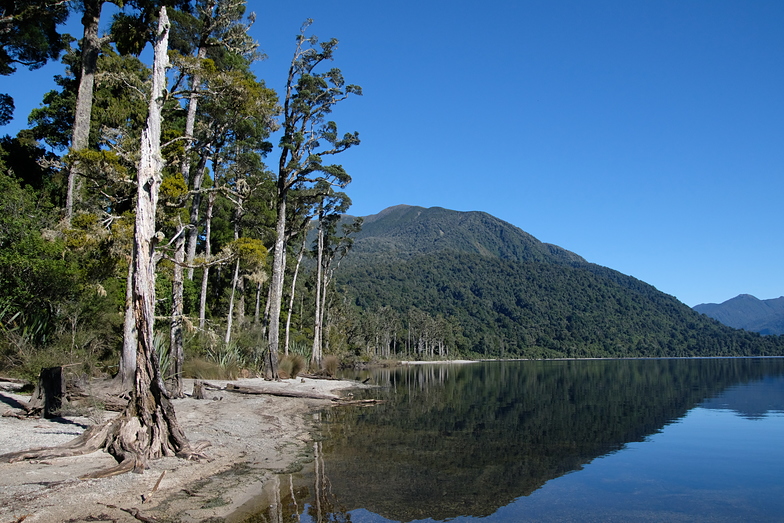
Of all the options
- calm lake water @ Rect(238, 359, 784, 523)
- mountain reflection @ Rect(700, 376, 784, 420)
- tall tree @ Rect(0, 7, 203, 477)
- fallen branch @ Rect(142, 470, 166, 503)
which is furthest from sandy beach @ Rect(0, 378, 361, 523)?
mountain reflection @ Rect(700, 376, 784, 420)

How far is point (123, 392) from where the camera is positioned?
10578 mm

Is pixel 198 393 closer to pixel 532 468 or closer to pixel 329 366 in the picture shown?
pixel 532 468

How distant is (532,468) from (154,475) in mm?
6655

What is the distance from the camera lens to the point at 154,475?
714 cm

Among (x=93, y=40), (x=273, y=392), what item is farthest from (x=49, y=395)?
(x=93, y=40)

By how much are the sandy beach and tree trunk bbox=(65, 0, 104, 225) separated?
31.4 feet

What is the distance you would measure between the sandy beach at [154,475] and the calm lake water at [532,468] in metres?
0.53

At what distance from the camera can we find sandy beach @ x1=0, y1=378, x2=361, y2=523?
571 cm

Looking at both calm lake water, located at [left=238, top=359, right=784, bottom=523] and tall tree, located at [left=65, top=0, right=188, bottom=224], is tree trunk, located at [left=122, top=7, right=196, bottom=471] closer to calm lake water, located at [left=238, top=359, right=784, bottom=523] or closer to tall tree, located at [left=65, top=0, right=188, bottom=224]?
calm lake water, located at [left=238, top=359, right=784, bottom=523]

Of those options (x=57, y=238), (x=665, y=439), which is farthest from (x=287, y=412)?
(x=665, y=439)

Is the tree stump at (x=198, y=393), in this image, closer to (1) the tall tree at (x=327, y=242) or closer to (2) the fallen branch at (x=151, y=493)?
(2) the fallen branch at (x=151, y=493)

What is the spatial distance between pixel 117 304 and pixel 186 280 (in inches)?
278

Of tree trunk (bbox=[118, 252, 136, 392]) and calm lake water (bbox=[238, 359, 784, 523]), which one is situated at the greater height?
tree trunk (bbox=[118, 252, 136, 392])

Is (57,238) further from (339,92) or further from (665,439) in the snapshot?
(665,439)
